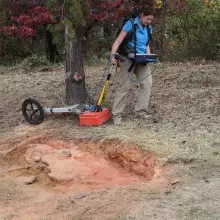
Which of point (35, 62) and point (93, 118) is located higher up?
point (35, 62)

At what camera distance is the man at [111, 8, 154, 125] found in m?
7.07

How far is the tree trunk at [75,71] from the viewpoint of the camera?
7988 millimetres

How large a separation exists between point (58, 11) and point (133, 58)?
125cm

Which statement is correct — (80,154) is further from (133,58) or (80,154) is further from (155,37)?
(155,37)

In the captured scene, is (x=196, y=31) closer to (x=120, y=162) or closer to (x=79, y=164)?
(x=120, y=162)

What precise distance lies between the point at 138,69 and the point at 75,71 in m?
1.13

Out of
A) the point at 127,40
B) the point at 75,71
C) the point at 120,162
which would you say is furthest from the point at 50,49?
the point at 120,162

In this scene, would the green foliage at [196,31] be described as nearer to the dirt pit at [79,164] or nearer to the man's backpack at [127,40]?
the man's backpack at [127,40]

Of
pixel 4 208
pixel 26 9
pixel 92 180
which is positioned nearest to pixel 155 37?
pixel 26 9

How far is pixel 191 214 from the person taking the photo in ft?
14.8

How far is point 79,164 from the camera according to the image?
21.1 ft

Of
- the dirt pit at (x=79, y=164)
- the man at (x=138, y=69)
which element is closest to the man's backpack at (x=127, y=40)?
the man at (x=138, y=69)

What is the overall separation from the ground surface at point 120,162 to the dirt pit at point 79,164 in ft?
0.04

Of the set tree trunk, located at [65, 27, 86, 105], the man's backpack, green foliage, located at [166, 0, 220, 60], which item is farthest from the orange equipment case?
green foliage, located at [166, 0, 220, 60]
